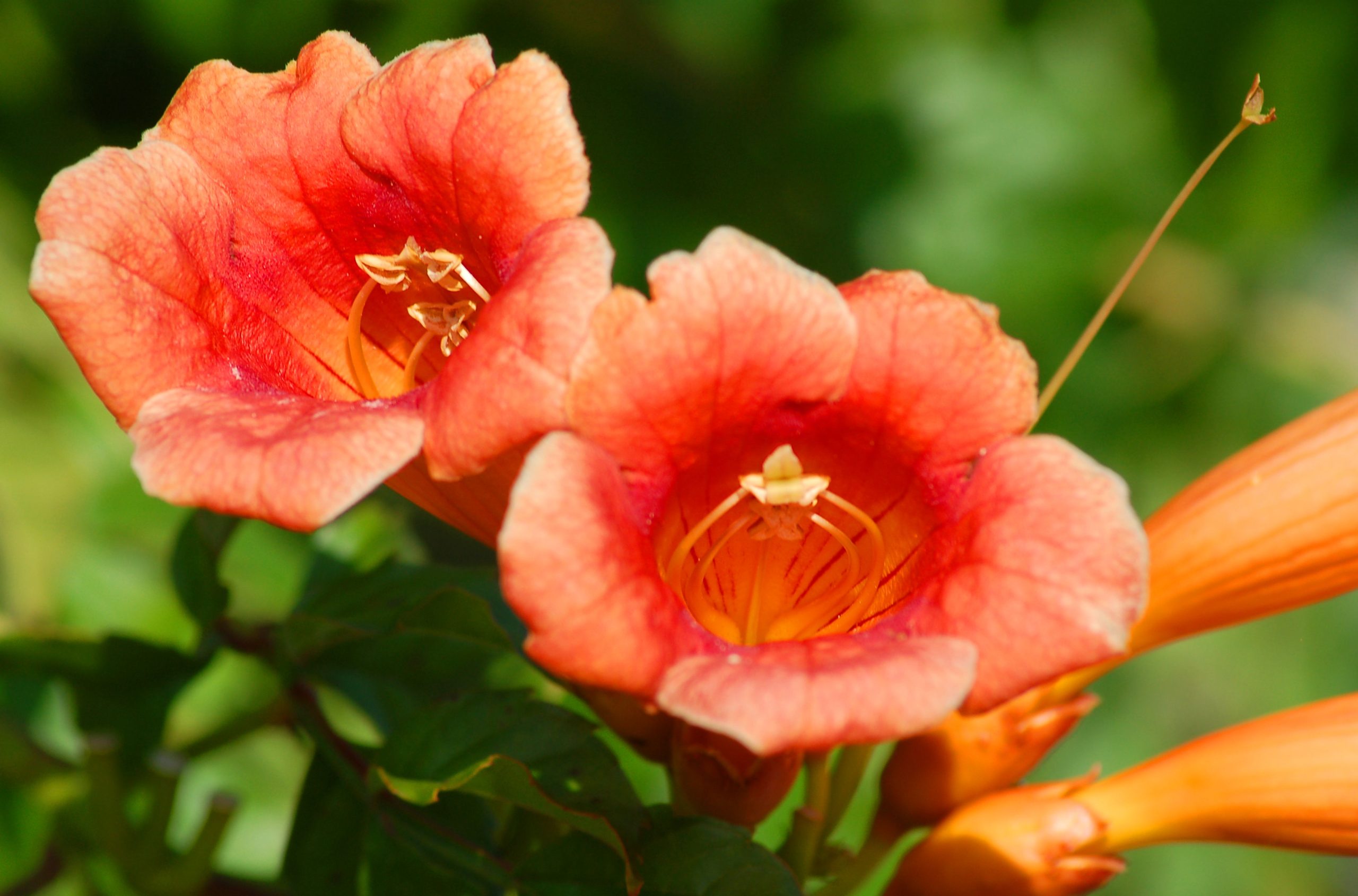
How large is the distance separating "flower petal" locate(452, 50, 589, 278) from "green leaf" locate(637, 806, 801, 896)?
924 millimetres

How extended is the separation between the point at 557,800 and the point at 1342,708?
4.45ft

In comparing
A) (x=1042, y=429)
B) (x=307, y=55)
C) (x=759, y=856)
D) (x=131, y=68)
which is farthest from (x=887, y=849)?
(x=131, y=68)

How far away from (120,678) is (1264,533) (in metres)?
2.23

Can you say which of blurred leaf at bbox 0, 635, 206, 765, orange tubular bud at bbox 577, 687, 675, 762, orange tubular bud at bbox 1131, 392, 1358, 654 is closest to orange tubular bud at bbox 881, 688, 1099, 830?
orange tubular bud at bbox 1131, 392, 1358, 654

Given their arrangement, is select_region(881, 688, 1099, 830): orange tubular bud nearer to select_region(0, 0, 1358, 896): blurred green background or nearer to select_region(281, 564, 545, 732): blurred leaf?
select_region(281, 564, 545, 732): blurred leaf

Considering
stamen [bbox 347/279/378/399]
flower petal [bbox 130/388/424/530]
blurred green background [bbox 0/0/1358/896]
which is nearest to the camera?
flower petal [bbox 130/388/424/530]

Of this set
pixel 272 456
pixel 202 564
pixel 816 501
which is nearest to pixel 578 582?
pixel 272 456

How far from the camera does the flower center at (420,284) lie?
2221 mm

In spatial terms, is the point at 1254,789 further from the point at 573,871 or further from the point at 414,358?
the point at 414,358

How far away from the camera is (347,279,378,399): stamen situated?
92.4 inches

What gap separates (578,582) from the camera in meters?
1.58

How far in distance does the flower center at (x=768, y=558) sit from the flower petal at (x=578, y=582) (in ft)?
1.26

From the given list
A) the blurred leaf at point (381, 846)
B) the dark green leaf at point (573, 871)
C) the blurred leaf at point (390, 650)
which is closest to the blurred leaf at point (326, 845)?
the blurred leaf at point (381, 846)

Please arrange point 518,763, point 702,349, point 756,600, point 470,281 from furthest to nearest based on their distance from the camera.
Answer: point 756,600
point 470,281
point 518,763
point 702,349
